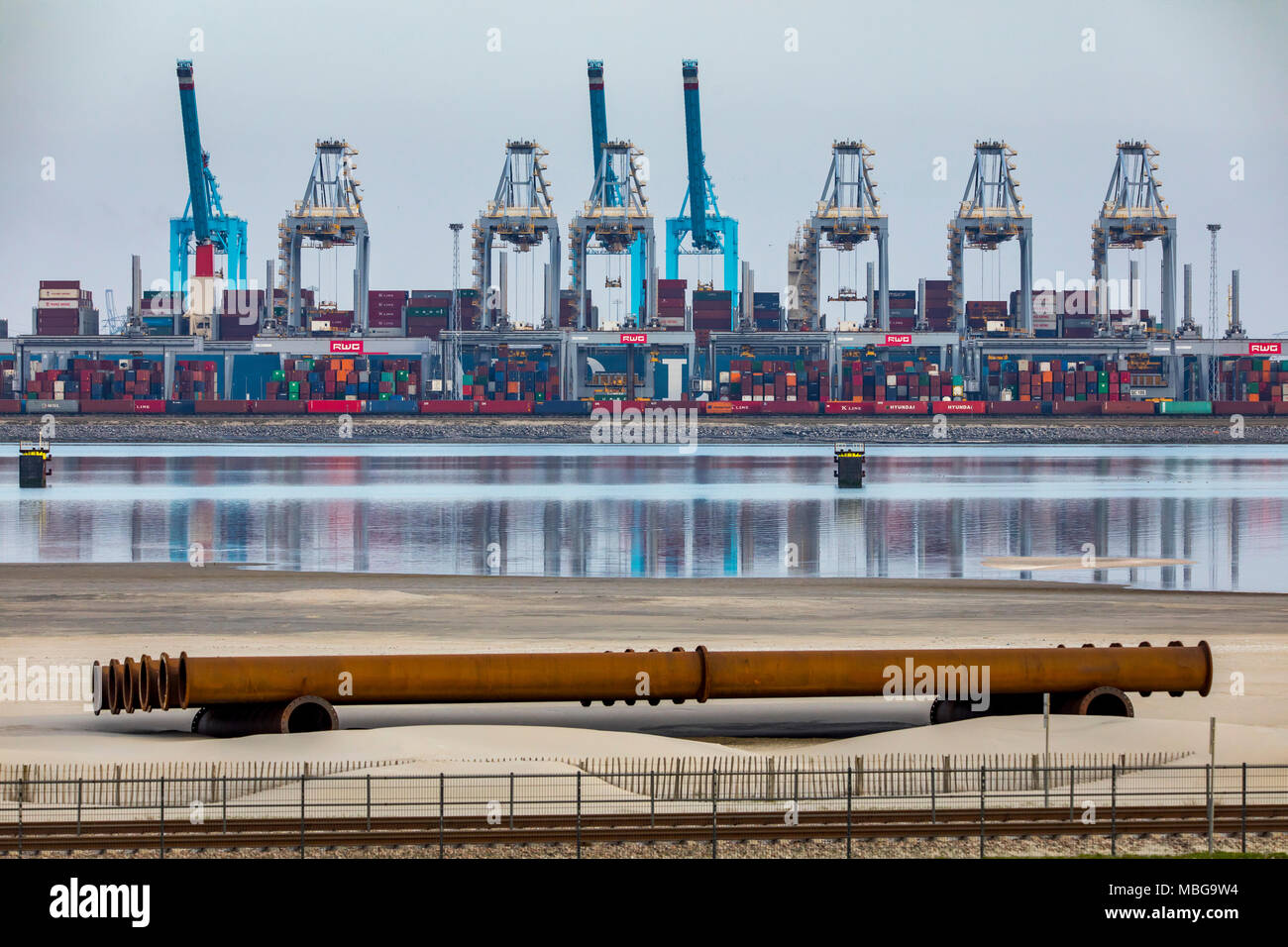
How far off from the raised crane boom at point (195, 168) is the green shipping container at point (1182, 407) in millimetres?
115050

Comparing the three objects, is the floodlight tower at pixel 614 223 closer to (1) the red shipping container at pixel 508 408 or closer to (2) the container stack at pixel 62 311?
(1) the red shipping container at pixel 508 408

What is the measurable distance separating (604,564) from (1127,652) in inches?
880

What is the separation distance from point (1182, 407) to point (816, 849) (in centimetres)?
15859

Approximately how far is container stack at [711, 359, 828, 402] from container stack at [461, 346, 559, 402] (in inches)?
789

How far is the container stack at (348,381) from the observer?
153875mm

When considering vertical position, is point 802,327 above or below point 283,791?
above

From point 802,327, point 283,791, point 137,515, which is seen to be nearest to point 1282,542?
point 283,791

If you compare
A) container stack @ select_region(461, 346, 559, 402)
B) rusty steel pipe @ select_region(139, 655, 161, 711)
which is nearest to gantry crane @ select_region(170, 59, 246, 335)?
container stack @ select_region(461, 346, 559, 402)

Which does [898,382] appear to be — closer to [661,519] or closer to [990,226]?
[990,226]

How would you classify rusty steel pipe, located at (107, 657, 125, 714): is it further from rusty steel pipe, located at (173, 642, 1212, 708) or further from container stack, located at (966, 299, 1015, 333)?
container stack, located at (966, 299, 1015, 333)

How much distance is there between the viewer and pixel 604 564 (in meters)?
37.4

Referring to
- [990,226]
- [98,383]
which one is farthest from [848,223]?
[98,383]

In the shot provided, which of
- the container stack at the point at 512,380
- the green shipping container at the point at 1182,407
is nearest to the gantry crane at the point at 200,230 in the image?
the container stack at the point at 512,380
